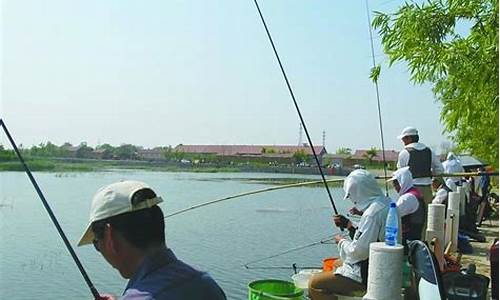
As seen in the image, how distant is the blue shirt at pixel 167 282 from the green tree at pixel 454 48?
3306 millimetres

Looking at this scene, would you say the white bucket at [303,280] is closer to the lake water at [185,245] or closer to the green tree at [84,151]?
the lake water at [185,245]

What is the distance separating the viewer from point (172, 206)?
18922 millimetres

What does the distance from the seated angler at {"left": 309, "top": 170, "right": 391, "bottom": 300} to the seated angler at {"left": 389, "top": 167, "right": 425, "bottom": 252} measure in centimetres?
121

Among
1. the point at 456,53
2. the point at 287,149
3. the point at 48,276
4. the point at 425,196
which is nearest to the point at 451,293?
the point at 456,53

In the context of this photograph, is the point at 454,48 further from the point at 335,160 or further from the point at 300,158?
the point at 300,158

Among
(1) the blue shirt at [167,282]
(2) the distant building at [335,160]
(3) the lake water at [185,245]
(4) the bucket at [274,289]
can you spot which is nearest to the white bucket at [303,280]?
(4) the bucket at [274,289]

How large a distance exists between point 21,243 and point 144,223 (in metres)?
12.5

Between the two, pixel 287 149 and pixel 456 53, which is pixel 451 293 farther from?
pixel 287 149

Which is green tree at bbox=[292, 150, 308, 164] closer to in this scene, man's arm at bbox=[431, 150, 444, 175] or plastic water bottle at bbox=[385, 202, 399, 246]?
man's arm at bbox=[431, 150, 444, 175]

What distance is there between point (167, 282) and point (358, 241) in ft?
7.35

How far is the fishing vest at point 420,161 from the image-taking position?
555cm

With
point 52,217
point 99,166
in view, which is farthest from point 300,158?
point 52,217

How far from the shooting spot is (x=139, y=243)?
1.77 m

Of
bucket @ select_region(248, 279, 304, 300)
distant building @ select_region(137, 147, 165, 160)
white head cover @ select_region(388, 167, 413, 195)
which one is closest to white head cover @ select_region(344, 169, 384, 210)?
bucket @ select_region(248, 279, 304, 300)
